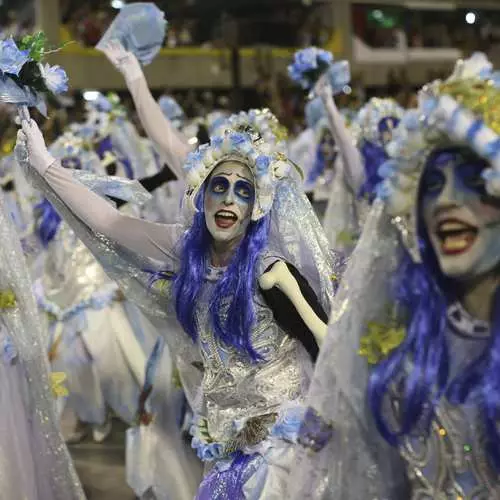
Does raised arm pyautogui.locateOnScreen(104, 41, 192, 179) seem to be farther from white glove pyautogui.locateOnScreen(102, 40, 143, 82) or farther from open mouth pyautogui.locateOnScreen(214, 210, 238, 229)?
open mouth pyautogui.locateOnScreen(214, 210, 238, 229)

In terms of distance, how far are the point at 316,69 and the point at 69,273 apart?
5.85ft

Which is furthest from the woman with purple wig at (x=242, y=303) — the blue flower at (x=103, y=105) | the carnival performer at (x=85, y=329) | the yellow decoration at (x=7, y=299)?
the blue flower at (x=103, y=105)

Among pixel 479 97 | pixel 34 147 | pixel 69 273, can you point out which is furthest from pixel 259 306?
pixel 69 273

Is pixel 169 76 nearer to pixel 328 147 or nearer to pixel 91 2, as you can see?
pixel 91 2

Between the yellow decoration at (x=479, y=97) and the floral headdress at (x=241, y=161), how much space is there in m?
1.31

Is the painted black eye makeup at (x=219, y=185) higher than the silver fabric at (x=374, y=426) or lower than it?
higher

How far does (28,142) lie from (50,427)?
3.68 feet

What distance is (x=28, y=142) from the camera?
3891mm

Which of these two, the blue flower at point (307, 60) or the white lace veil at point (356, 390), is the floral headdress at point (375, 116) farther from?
the white lace veil at point (356, 390)

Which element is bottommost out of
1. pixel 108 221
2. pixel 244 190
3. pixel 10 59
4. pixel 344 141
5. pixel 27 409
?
pixel 27 409

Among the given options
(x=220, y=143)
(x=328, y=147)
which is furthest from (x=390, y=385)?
(x=328, y=147)

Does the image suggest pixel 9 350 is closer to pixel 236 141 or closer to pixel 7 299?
pixel 7 299

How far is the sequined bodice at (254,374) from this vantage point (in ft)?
11.7

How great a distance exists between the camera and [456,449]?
2363 mm
